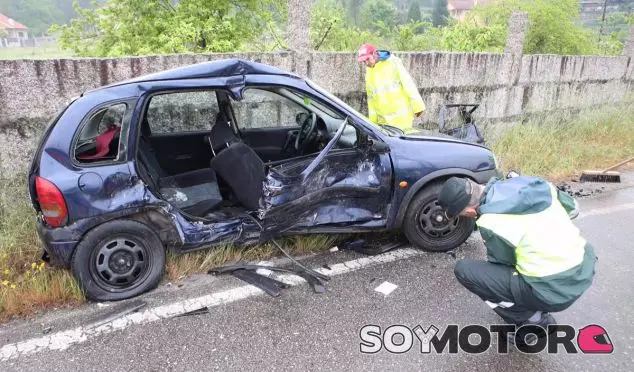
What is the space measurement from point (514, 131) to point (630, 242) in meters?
3.19

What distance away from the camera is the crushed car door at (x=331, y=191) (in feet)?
11.3

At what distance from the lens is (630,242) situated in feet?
13.8

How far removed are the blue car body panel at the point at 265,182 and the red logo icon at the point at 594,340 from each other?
1.39 meters

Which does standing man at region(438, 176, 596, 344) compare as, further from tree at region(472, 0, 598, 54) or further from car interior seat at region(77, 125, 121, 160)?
tree at region(472, 0, 598, 54)

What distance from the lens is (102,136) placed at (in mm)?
3287

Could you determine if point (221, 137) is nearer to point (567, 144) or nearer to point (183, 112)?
point (183, 112)

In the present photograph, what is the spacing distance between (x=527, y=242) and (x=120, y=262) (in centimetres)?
260

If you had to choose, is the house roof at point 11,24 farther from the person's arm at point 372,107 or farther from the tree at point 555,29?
the person's arm at point 372,107

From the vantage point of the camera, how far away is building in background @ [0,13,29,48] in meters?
47.8

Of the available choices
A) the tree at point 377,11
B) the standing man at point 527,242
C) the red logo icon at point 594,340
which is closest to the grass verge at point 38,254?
the standing man at point 527,242

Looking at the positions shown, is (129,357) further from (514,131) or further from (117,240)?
(514,131)

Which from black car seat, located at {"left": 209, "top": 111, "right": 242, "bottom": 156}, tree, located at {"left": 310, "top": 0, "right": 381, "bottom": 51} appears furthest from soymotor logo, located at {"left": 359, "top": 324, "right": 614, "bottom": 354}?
tree, located at {"left": 310, "top": 0, "right": 381, "bottom": 51}

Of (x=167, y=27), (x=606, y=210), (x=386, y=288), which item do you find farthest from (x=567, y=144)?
(x=167, y=27)

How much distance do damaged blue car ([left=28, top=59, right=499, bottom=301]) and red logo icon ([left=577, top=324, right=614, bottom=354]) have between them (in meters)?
1.23
